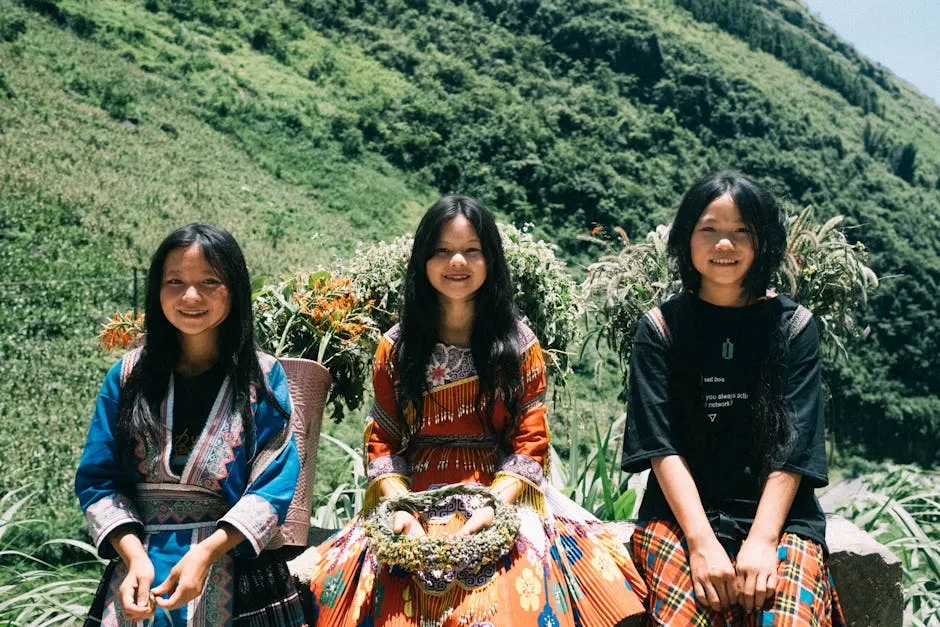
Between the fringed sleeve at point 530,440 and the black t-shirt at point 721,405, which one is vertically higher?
the black t-shirt at point 721,405

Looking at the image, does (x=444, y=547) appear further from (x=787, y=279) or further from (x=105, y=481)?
(x=787, y=279)

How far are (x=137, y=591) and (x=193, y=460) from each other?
29cm

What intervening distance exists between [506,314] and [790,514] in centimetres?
88

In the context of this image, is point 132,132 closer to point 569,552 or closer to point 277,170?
point 277,170

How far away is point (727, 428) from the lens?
190 cm

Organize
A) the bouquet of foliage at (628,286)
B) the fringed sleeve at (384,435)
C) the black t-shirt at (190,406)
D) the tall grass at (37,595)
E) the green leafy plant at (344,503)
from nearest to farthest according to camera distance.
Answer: the black t-shirt at (190,406) → the fringed sleeve at (384,435) → the tall grass at (37,595) → the green leafy plant at (344,503) → the bouquet of foliage at (628,286)

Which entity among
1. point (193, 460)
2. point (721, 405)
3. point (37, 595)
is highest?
point (721, 405)

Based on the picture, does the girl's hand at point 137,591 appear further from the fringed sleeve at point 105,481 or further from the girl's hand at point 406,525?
the girl's hand at point 406,525

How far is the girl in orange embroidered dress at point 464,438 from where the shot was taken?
5.83 ft

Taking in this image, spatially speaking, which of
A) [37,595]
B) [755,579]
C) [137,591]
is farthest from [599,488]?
[37,595]

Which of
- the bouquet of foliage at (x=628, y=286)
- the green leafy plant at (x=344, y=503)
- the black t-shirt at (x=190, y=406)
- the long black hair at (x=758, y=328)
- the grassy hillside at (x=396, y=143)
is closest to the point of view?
the black t-shirt at (x=190, y=406)

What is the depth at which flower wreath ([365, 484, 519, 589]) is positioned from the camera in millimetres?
1649

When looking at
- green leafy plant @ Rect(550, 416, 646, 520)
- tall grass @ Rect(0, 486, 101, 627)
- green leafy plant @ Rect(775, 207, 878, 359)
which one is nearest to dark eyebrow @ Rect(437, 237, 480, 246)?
green leafy plant @ Rect(550, 416, 646, 520)

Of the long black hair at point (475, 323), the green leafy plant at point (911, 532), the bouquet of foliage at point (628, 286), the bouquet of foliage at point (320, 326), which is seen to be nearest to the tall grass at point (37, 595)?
the bouquet of foliage at point (320, 326)
